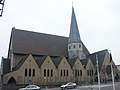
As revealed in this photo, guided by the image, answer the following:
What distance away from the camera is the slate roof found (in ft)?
218

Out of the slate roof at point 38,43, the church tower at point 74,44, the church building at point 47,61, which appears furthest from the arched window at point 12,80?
the church tower at point 74,44

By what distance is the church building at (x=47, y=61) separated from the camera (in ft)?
191

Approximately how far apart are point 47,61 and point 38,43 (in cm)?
1312

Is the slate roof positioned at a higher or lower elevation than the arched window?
higher

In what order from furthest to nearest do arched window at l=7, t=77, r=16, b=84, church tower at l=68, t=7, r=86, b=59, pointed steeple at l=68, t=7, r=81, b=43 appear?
pointed steeple at l=68, t=7, r=81, b=43
church tower at l=68, t=7, r=86, b=59
arched window at l=7, t=77, r=16, b=84

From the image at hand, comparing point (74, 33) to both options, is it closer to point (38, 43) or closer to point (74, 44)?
point (74, 44)

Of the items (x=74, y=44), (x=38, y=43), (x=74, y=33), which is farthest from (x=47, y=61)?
(x=74, y=33)

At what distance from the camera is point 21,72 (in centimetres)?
5672

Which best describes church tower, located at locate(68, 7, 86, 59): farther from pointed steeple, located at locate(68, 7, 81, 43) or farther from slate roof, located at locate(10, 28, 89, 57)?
slate roof, located at locate(10, 28, 89, 57)

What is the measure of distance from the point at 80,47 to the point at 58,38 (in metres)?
10.7

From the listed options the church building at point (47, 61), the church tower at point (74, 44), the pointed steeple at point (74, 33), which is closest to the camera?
the church building at point (47, 61)

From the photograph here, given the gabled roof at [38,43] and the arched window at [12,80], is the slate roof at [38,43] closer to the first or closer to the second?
the gabled roof at [38,43]

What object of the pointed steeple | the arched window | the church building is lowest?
the arched window

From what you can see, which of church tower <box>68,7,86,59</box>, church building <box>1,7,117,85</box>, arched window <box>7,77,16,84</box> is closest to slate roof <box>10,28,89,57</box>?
church building <box>1,7,117,85</box>
